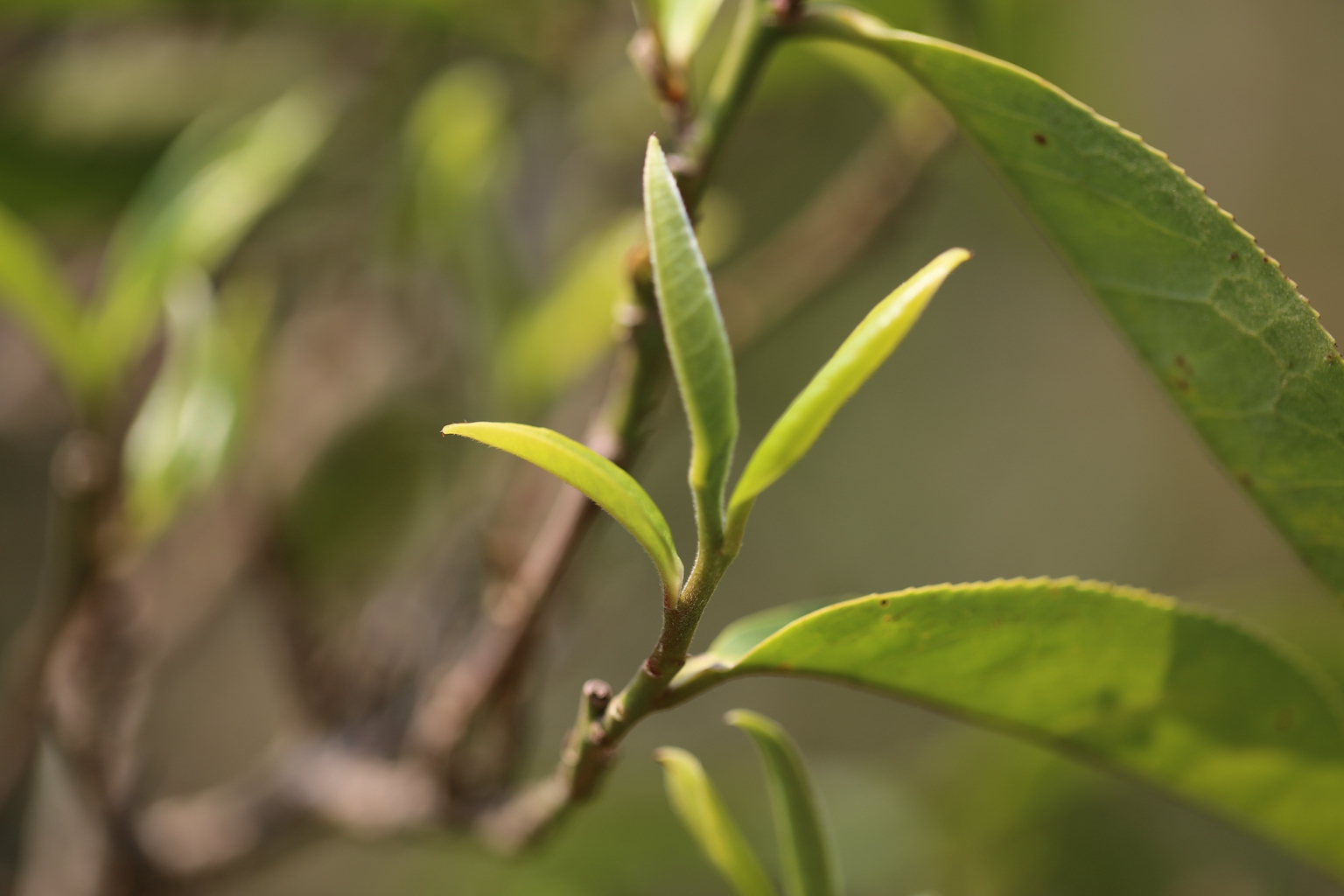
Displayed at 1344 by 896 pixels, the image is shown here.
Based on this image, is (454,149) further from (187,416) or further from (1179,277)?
(1179,277)

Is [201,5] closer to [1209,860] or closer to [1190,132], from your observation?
[1209,860]

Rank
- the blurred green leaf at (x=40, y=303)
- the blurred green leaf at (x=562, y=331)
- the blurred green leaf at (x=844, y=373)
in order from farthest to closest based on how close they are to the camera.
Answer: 1. the blurred green leaf at (x=562, y=331)
2. the blurred green leaf at (x=40, y=303)
3. the blurred green leaf at (x=844, y=373)

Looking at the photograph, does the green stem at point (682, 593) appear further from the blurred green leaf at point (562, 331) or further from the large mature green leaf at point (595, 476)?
the blurred green leaf at point (562, 331)

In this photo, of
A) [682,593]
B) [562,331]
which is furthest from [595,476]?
[562,331]

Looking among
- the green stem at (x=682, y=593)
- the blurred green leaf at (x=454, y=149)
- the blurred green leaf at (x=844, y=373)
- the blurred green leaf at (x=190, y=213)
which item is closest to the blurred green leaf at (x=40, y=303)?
the blurred green leaf at (x=190, y=213)

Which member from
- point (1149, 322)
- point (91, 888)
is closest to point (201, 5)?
point (91, 888)

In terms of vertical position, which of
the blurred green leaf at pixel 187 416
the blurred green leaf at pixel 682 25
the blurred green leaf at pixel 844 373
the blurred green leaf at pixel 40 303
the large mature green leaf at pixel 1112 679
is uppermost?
the blurred green leaf at pixel 682 25
